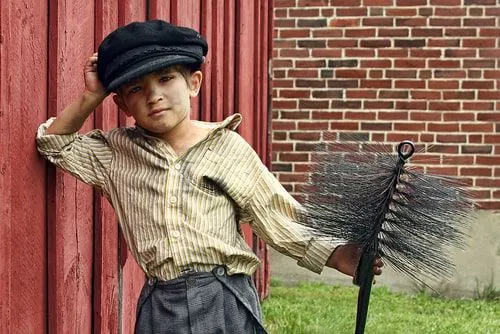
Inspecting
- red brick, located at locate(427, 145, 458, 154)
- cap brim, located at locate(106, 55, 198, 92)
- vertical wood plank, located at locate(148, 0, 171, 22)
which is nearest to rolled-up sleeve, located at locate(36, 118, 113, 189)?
cap brim, located at locate(106, 55, 198, 92)

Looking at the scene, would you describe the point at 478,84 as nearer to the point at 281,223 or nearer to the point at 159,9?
the point at 159,9

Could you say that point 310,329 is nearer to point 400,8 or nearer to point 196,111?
point 196,111

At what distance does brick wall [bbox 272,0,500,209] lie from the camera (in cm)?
852

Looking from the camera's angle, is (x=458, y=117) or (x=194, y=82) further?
(x=458, y=117)

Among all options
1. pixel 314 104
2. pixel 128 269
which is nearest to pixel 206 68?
pixel 128 269

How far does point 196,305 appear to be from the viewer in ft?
9.29

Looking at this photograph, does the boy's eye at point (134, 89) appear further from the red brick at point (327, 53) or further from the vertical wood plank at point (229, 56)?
the red brick at point (327, 53)

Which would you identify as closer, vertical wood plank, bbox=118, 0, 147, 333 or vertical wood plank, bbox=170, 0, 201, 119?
vertical wood plank, bbox=118, 0, 147, 333

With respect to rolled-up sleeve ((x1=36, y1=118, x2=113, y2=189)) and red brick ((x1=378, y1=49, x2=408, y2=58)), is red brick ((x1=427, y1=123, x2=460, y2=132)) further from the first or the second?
rolled-up sleeve ((x1=36, y1=118, x2=113, y2=189))

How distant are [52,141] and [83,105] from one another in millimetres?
133

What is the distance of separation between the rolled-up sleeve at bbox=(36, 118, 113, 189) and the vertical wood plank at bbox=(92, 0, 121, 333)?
0.57 m

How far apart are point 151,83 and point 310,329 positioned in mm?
3583

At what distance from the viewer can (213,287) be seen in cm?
286

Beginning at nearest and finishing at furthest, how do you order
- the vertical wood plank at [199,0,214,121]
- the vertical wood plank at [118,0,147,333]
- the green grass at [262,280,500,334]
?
the vertical wood plank at [118,0,147,333] < the vertical wood plank at [199,0,214,121] < the green grass at [262,280,500,334]
